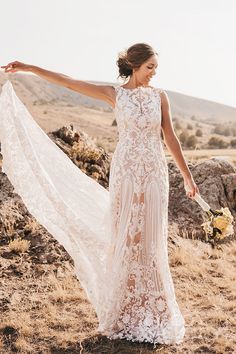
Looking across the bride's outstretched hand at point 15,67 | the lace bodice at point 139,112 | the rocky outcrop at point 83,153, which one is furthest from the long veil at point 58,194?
the rocky outcrop at point 83,153

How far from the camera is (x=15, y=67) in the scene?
17.8ft

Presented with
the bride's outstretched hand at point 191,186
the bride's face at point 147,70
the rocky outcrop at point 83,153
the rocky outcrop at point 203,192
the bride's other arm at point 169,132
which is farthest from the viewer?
the rocky outcrop at point 83,153

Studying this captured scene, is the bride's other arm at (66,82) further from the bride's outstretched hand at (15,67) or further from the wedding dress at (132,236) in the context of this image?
the wedding dress at (132,236)

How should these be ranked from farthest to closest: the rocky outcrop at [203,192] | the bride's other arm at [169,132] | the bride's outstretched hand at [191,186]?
the rocky outcrop at [203,192], the bride's outstretched hand at [191,186], the bride's other arm at [169,132]

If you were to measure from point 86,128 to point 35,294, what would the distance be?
43823 millimetres

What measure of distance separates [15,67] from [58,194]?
138 centimetres

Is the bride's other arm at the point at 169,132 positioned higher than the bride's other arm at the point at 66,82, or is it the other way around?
the bride's other arm at the point at 66,82

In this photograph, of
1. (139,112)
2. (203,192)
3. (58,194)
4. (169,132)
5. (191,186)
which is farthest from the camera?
(203,192)

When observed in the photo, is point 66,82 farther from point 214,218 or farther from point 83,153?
point 83,153

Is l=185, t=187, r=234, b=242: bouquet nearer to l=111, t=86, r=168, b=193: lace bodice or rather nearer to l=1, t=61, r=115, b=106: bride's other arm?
l=111, t=86, r=168, b=193: lace bodice

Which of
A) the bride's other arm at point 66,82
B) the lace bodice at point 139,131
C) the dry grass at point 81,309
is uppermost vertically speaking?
the bride's other arm at point 66,82

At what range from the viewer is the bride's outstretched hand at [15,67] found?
5402 millimetres

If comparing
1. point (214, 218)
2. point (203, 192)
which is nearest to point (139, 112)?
point (214, 218)

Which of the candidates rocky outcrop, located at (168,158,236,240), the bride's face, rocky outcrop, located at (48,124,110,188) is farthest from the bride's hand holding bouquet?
rocky outcrop, located at (48,124,110,188)
